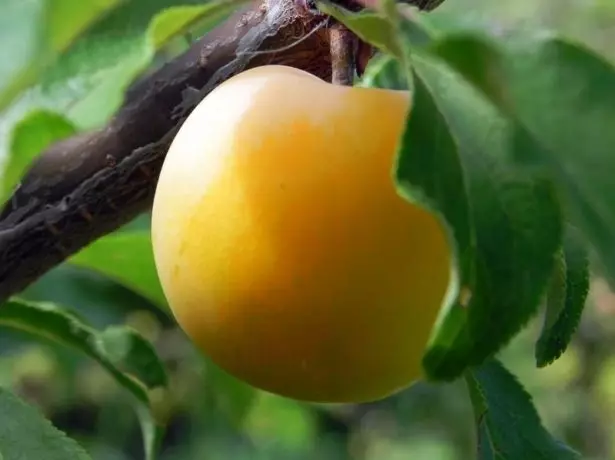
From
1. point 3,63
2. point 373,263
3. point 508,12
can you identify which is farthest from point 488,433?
point 508,12

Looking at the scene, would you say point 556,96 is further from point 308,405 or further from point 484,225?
point 308,405

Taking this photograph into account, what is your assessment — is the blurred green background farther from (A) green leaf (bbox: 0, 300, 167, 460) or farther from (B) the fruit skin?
(B) the fruit skin

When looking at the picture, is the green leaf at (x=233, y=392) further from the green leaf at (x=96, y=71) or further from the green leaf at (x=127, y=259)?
the green leaf at (x=96, y=71)

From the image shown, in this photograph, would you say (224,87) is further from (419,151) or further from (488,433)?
(488,433)

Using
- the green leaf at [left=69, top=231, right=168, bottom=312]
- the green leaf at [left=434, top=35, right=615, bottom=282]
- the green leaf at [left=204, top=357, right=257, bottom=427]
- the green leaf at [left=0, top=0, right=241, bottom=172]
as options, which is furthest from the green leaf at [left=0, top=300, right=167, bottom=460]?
the green leaf at [left=434, top=35, right=615, bottom=282]

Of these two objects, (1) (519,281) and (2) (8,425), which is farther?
(2) (8,425)

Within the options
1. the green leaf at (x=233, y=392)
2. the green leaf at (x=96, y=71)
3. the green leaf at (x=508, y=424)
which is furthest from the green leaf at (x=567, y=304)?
the green leaf at (x=233, y=392)
